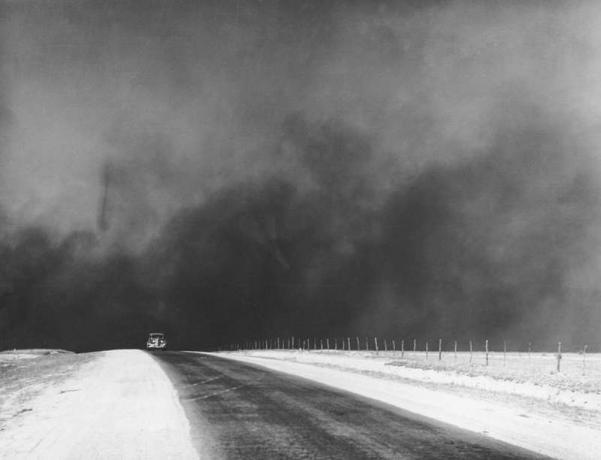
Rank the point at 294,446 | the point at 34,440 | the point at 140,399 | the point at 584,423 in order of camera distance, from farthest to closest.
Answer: the point at 140,399 < the point at 584,423 < the point at 34,440 < the point at 294,446

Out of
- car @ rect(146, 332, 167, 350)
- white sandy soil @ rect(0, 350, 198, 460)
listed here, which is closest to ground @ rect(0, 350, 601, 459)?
white sandy soil @ rect(0, 350, 198, 460)

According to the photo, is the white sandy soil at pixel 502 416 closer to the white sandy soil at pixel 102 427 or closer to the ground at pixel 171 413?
the ground at pixel 171 413

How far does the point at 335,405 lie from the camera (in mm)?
14766

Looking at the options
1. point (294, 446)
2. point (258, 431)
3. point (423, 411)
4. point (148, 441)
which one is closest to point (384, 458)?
point (294, 446)

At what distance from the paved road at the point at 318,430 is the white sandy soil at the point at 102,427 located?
52cm

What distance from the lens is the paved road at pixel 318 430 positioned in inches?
349

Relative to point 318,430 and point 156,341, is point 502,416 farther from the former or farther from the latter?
point 156,341

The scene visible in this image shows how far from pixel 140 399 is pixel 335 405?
5.87m

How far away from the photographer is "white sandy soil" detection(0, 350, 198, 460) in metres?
8.95

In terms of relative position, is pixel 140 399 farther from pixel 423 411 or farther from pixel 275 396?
pixel 423 411

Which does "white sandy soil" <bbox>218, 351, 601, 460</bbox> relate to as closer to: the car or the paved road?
the paved road

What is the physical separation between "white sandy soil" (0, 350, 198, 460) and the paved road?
52 centimetres

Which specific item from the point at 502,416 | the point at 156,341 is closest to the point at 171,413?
the point at 502,416

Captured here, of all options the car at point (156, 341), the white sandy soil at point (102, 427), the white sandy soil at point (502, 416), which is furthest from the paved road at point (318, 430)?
the car at point (156, 341)
